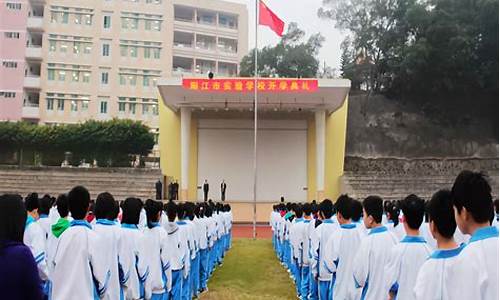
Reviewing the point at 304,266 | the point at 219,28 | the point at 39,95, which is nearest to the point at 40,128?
the point at 39,95

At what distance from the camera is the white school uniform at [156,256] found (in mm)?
4836

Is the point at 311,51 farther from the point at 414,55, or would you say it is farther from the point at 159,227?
the point at 159,227

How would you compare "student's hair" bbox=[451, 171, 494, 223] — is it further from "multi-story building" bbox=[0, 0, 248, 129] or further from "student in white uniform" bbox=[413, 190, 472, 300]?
"multi-story building" bbox=[0, 0, 248, 129]

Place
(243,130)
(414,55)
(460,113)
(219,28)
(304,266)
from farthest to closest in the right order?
(219,28)
(460,113)
(414,55)
(243,130)
(304,266)

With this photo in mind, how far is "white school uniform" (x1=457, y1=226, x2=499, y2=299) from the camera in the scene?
6.56ft

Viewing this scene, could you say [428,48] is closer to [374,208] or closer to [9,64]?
[9,64]

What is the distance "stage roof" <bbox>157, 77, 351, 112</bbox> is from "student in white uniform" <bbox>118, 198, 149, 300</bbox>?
50.3ft

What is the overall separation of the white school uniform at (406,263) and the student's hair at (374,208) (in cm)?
68

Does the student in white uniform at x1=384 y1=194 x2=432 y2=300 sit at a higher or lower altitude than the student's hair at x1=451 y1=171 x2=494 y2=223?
A: lower

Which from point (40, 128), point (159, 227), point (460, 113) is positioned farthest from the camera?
point (460, 113)

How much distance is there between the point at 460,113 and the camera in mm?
37000

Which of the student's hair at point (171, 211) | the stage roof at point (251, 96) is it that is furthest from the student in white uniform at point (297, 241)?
the stage roof at point (251, 96)

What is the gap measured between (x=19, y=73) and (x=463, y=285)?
129ft

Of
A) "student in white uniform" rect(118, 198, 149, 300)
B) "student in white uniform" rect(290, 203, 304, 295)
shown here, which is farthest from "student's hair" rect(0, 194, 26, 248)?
"student in white uniform" rect(290, 203, 304, 295)
